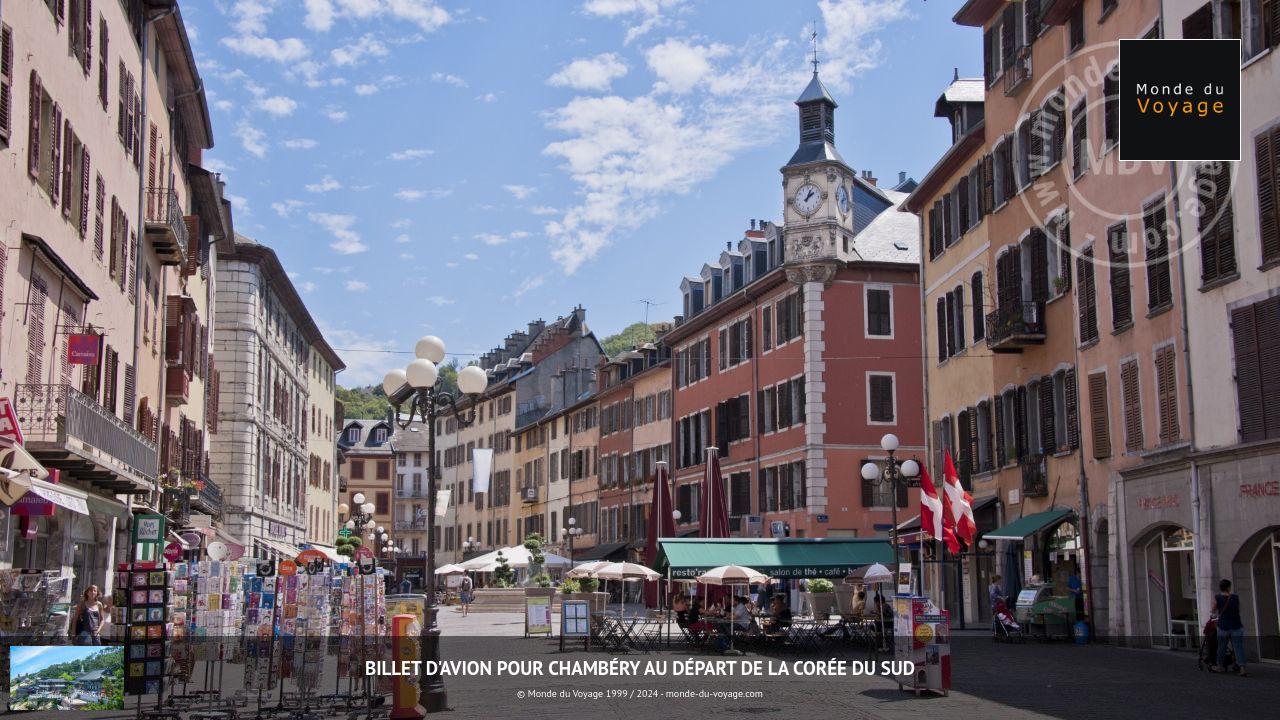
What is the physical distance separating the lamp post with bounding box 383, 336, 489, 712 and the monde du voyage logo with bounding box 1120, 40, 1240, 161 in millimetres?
11486

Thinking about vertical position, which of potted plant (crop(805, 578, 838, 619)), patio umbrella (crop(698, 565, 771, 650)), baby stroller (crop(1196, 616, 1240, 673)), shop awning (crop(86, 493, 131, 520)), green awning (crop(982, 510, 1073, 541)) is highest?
shop awning (crop(86, 493, 131, 520))

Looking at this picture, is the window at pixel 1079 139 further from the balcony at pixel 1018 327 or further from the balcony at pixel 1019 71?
the balcony at pixel 1018 327

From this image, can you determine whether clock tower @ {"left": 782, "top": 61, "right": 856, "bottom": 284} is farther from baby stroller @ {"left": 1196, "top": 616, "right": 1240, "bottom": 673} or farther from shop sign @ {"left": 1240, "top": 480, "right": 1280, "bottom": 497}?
baby stroller @ {"left": 1196, "top": 616, "right": 1240, "bottom": 673}

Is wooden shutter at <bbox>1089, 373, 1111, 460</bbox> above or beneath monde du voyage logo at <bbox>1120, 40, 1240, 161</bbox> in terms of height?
beneath

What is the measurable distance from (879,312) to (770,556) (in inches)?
808

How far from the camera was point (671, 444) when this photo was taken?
6397 centimetres

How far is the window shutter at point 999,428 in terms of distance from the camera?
35219mm

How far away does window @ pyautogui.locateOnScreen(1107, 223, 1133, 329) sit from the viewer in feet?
91.9

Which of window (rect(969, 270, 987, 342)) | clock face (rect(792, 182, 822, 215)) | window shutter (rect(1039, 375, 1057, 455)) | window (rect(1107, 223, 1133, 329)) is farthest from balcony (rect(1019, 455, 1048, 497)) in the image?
clock face (rect(792, 182, 822, 215))

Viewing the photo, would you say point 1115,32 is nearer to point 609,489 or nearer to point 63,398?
point 63,398

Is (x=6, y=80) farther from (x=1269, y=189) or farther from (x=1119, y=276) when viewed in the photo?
(x=1119, y=276)

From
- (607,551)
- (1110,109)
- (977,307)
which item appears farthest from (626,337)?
(1110,109)

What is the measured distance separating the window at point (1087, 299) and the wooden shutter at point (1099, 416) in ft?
3.09

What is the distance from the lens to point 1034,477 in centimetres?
3259
